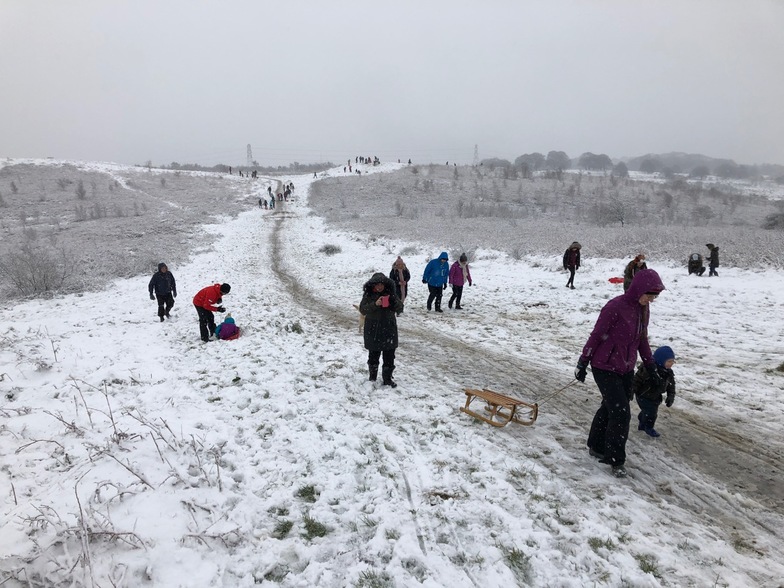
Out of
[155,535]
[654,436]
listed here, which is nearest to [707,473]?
[654,436]

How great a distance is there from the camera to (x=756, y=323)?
9.83 meters

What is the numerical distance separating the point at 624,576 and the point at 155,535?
4.24m

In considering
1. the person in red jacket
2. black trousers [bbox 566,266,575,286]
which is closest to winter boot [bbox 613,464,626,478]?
the person in red jacket

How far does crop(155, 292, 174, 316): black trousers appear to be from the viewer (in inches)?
445

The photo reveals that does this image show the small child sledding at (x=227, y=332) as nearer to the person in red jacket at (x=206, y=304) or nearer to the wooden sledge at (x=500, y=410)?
the person in red jacket at (x=206, y=304)

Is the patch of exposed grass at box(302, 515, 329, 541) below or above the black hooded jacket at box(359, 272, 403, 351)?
below

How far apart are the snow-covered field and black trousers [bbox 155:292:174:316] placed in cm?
139

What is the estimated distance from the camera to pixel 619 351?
14.6 ft

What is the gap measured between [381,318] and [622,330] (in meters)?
3.62

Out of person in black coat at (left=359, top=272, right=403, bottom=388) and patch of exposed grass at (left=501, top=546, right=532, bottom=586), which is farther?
person in black coat at (left=359, top=272, right=403, bottom=388)

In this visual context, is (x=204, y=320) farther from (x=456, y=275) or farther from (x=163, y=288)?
(x=456, y=275)

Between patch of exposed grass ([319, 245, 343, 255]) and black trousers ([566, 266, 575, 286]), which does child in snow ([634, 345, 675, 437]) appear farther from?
patch of exposed grass ([319, 245, 343, 255])

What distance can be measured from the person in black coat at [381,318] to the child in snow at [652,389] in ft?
12.2

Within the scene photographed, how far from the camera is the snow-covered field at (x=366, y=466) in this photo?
136 inches
